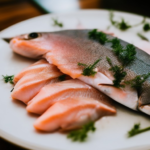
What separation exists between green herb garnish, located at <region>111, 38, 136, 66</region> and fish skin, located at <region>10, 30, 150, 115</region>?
3 centimetres

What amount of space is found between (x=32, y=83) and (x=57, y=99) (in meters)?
0.22

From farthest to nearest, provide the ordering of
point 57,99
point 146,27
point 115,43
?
1. point 146,27
2. point 115,43
3. point 57,99

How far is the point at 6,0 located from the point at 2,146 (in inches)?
94.5

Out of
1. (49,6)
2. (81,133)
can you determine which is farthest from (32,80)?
(49,6)

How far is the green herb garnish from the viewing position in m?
1.49

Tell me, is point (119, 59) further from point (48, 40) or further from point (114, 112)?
point (48, 40)

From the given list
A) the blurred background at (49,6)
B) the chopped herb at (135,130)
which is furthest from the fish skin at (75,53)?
the blurred background at (49,6)

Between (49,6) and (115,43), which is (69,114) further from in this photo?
(49,6)

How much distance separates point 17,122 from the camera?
4.23ft

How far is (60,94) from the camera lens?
1.36m

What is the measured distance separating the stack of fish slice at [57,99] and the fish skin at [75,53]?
0.09 m

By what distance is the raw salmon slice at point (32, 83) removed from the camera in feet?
4.64

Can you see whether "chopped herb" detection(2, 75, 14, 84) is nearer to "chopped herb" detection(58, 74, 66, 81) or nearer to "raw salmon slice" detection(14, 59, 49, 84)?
"raw salmon slice" detection(14, 59, 49, 84)

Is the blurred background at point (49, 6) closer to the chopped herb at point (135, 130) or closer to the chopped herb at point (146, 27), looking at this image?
the chopped herb at point (146, 27)
